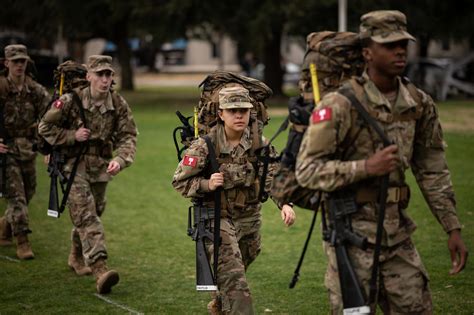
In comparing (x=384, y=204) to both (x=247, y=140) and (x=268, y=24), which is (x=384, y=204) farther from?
(x=268, y=24)

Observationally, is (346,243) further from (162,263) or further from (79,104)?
(162,263)

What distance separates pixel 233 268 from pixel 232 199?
2.01ft

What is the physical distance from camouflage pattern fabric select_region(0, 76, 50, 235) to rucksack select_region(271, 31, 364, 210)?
6131mm

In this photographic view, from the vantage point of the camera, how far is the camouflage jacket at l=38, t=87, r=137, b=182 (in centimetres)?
971

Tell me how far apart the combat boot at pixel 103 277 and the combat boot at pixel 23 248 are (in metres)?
2.03

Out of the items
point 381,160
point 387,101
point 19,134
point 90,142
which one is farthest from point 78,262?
point 381,160

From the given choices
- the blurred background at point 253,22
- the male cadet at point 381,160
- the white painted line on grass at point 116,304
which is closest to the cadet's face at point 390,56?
the male cadet at point 381,160

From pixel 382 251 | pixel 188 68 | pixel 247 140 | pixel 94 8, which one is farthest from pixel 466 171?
pixel 188 68

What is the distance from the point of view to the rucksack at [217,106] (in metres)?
7.65

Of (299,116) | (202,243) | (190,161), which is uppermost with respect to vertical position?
(299,116)

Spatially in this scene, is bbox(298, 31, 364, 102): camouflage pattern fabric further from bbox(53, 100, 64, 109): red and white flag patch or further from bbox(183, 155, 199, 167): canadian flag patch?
bbox(53, 100, 64, 109): red and white flag patch

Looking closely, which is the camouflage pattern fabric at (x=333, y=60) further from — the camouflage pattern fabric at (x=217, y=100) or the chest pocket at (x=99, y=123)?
the chest pocket at (x=99, y=123)

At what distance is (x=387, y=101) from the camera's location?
564cm

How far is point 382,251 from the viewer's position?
5.71 metres
